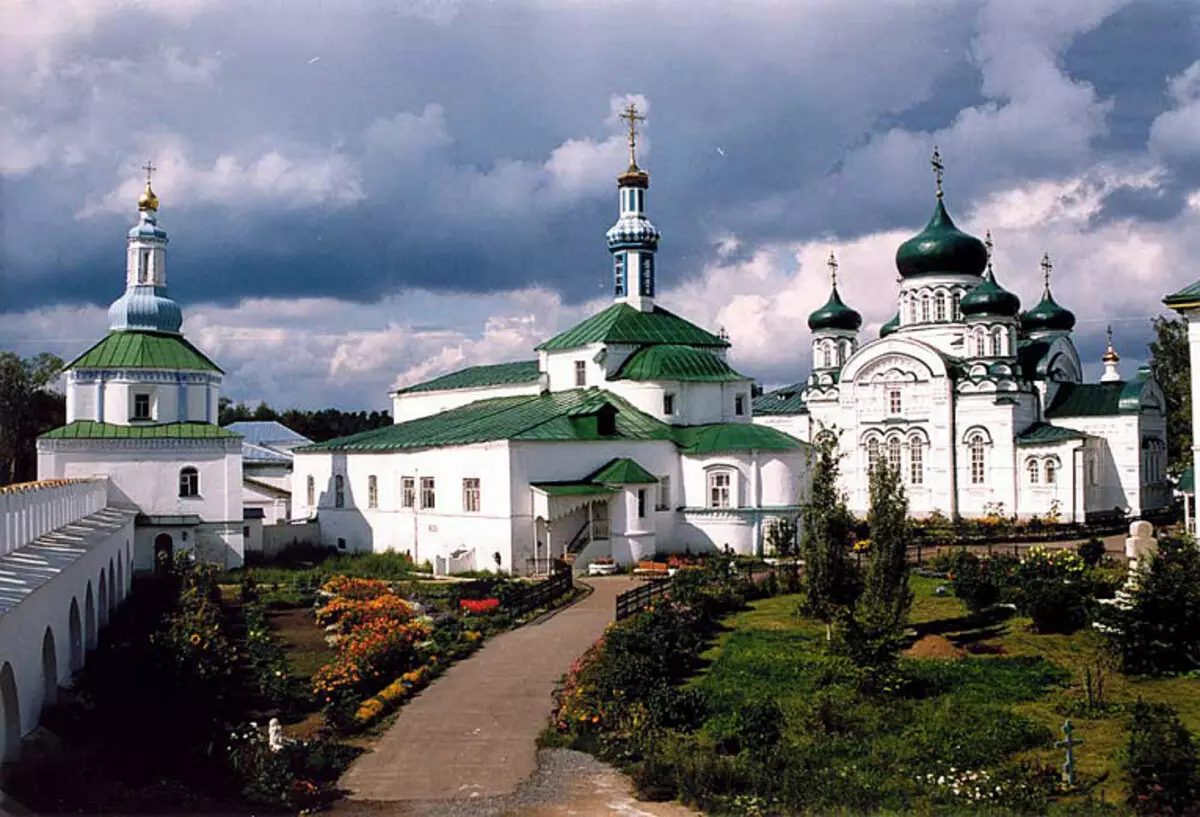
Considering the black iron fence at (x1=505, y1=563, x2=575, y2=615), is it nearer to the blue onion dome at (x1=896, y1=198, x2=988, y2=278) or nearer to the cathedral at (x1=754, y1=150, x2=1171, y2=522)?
the cathedral at (x1=754, y1=150, x2=1171, y2=522)

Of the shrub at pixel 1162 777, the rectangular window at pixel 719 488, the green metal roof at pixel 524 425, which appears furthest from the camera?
the rectangular window at pixel 719 488

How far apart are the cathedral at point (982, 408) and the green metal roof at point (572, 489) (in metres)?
12.7

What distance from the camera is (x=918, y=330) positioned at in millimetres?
50156

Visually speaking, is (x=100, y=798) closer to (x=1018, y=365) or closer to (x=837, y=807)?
(x=837, y=807)

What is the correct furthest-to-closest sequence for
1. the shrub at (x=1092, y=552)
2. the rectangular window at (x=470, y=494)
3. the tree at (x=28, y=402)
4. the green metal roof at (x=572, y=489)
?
the tree at (x=28, y=402) → the rectangular window at (x=470, y=494) → the green metal roof at (x=572, y=489) → the shrub at (x=1092, y=552)

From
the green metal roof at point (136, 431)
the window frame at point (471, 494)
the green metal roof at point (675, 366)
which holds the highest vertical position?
the green metal roof at point (675, 366)

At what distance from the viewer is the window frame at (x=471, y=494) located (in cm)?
3400

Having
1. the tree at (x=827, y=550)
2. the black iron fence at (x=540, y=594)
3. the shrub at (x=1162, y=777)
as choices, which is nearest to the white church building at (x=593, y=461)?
the black iron fence at (x=540, y=594)

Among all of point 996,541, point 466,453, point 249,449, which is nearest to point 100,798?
point 466,453

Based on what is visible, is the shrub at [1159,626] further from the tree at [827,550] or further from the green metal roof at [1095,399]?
the green metal roof at [1095,399]

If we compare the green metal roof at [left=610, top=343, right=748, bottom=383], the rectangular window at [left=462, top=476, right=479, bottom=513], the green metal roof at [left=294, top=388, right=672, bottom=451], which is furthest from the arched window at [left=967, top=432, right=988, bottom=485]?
the rectangular window at [left=462, top=476, right=479, bottom=513]

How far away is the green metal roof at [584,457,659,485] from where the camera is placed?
1342 inches

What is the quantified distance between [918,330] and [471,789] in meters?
40.3

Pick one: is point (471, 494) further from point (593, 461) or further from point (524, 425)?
point (593, 461)
